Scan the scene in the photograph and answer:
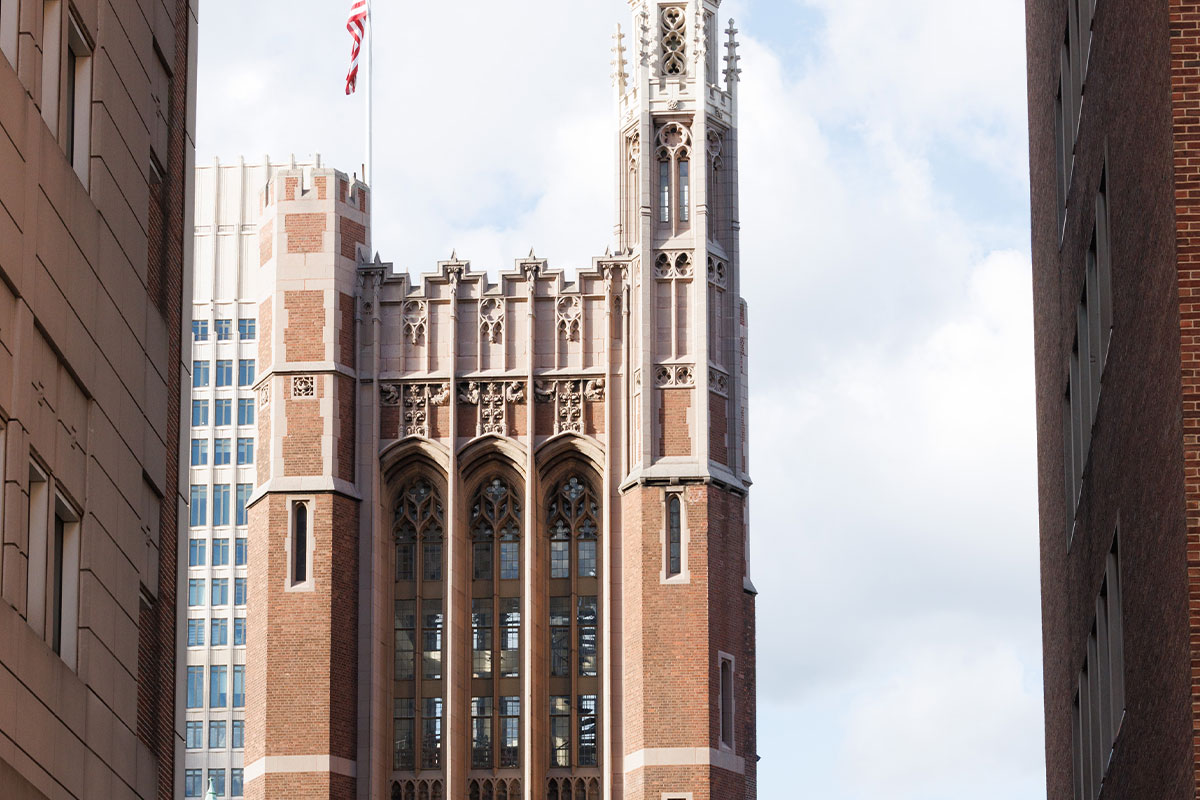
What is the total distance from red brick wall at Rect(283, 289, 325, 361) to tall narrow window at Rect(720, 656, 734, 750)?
9.26m

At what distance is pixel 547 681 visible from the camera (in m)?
46.8

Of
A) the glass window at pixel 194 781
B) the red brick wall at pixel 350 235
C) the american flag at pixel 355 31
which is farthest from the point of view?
the glass window at pixel 194 781

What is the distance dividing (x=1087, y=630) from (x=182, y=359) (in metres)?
10.3

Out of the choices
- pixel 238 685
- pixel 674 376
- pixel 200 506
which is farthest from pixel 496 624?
pixel 200 506

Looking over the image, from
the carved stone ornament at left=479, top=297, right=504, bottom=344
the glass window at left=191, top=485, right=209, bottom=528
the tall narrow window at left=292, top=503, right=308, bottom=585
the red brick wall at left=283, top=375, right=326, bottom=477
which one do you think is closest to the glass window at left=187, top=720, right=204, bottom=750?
the glass window at left=191, top=485, right=209, bottom=528

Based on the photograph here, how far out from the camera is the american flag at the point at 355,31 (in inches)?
2544

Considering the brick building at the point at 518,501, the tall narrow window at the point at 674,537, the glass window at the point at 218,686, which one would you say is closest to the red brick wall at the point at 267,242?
the brick building at the point at 518,501

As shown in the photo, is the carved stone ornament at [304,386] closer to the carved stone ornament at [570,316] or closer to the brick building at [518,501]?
the brick building at [518,501]

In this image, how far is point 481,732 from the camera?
46.8 metres

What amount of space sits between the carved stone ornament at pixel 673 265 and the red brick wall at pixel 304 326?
6.20m

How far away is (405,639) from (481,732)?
2.18 m

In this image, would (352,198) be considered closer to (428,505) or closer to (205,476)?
(428,505)

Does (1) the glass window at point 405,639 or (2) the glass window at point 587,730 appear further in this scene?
(1) the glass window at point 405,639

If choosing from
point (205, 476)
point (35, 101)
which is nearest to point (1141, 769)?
point (35, 101)
